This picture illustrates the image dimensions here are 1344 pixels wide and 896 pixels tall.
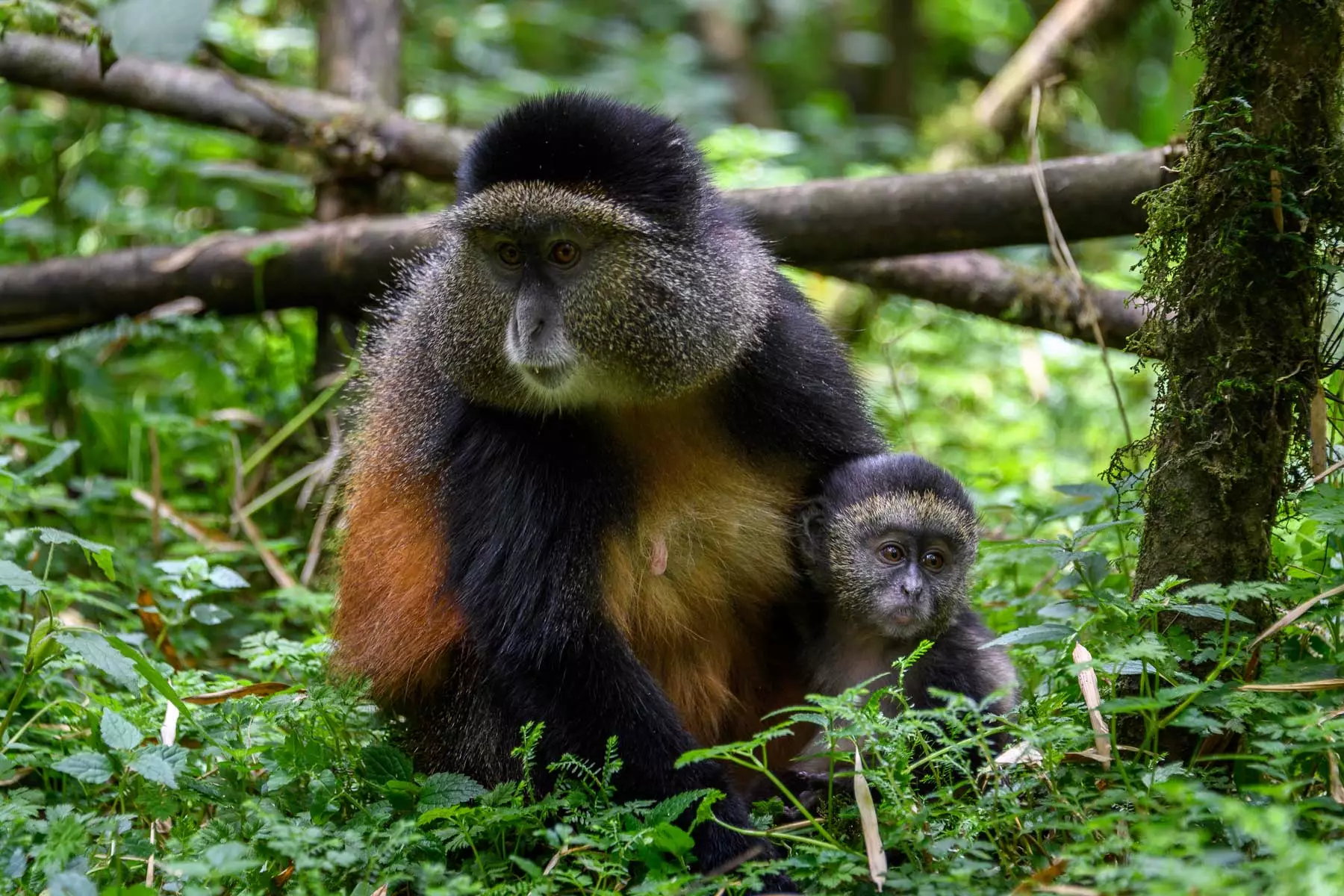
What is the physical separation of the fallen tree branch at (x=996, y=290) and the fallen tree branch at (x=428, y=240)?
1.24 feet

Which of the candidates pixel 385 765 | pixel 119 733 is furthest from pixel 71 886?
pixel 385 765

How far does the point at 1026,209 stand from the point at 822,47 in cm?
977

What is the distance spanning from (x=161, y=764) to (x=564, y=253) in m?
1.74

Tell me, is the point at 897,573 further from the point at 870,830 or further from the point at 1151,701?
the point at 1151,701

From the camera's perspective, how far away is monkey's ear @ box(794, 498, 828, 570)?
169 inches

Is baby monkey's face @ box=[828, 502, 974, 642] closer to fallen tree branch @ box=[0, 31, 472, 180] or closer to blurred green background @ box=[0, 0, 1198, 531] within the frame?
blurred green background @ box=[0, 0, 1198, 531]

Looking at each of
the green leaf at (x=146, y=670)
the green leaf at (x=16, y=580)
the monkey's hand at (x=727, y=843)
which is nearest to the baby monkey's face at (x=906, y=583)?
the monkey's hand at (x=727, y=843)

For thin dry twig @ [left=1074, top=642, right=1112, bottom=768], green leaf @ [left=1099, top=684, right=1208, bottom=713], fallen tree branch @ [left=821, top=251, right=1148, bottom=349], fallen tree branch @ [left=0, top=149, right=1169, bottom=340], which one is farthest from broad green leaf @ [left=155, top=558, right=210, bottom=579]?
fallen tree branch @ [left=821, top=251, right=1148, bottom=349]

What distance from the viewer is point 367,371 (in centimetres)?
486

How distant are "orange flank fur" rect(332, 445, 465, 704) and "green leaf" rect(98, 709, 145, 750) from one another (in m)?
0.88

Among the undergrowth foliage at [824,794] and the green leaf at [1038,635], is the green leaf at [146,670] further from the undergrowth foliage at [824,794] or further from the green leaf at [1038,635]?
the green leaf at [1038,635]

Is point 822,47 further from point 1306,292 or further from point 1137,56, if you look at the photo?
point 1306,292

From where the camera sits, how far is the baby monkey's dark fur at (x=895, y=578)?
4191mm

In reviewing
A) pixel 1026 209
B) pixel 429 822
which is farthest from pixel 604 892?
pixel 1026 209
